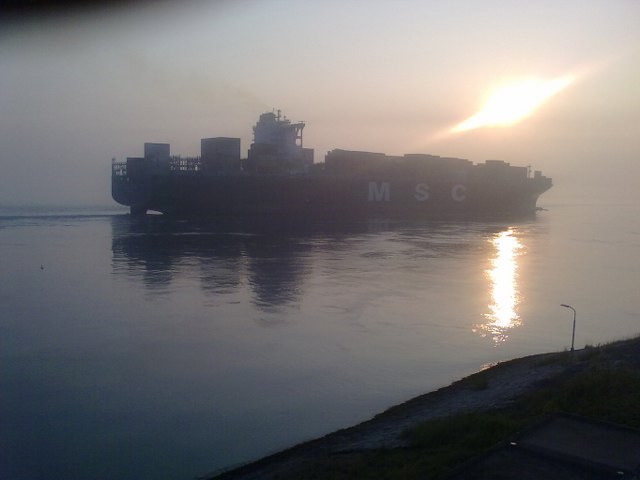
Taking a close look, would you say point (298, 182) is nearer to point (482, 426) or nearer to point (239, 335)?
point (239, 335)

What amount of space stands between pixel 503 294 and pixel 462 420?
38.7 ft

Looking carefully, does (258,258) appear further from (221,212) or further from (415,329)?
(221,212)

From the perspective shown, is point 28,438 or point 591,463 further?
point 28,438

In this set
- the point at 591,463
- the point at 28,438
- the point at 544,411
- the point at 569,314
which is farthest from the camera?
the point at 569,314

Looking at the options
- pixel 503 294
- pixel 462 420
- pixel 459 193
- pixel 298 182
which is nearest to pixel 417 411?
pixel 462 420

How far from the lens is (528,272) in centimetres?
2155

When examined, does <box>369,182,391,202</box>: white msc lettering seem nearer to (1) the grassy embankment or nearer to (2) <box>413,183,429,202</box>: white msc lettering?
(2) <box>413,183,429,202</box>: white msc lettering

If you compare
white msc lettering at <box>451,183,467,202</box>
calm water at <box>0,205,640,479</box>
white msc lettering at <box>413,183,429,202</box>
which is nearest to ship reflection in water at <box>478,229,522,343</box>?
calm water at <box>0,205,640,479</box>

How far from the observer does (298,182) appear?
132 feet

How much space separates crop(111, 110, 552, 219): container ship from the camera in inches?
1503

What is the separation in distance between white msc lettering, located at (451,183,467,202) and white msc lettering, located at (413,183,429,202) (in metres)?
2.64

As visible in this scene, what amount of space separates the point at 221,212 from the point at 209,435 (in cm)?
3323

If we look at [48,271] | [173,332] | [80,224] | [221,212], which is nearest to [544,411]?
[173,332]

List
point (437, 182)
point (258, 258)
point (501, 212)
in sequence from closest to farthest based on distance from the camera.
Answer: point (258, 258)
point (437, 182)
point (501, 212)
